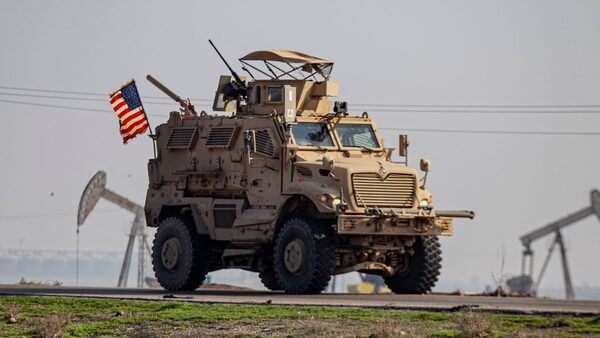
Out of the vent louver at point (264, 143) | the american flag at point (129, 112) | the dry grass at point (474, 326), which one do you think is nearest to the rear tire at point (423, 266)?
the vent louver at point (264, 143)

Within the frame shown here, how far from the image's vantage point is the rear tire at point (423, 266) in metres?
36.2

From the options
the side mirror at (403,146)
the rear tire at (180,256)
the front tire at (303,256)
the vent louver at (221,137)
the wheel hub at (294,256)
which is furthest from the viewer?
the rear tire at (180,256)

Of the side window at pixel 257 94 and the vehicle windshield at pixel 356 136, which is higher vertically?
the side window at pixel 257 94

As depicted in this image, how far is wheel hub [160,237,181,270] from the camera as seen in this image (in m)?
38.7

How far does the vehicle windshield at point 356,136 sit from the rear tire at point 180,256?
4484 mm

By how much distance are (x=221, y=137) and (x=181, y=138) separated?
1855mm

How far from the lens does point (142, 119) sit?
1700 inches

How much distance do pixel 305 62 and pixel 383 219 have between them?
635 centimetres

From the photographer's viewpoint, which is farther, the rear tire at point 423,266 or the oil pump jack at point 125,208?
the oil pump jack at point 125,208

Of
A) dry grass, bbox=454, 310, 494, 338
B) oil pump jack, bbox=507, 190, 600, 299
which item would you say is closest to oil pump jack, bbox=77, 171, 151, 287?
oil pump jack, bbox=507, 190, 600, 299

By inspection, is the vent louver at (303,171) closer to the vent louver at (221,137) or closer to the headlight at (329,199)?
the headlight at (329,199)

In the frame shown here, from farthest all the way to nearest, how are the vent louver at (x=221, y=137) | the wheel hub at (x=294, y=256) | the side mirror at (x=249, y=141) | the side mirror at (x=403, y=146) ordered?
1. the vent louver at (x=221, y=137)
2. the side mirror at (x=403, y=146)
3. the side mirror at (x=249, y=141)
4. the wheel hub at (x=294, y=256)

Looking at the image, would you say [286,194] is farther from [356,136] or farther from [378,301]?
[378,301]

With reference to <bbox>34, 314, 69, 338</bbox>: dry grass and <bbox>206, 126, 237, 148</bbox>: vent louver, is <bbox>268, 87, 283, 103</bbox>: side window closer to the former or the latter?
<bbox>206, 126, 237, 148</bbox>: vent louver
